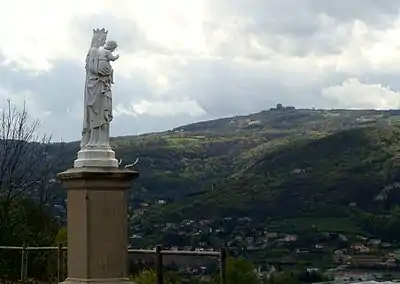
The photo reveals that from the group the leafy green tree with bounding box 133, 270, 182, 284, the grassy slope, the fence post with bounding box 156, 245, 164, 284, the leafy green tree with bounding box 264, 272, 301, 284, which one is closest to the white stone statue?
the fence post with bounding box 156, 245, 164, 284

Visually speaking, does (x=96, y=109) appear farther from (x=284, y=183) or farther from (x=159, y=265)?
(x=284, y=183)

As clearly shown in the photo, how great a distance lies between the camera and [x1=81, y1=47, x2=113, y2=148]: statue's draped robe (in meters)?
10.4

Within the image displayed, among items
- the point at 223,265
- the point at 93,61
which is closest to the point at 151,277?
the point at 223,265

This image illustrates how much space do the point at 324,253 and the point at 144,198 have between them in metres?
43.2

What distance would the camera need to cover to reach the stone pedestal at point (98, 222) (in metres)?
9.91

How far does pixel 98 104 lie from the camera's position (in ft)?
34.1

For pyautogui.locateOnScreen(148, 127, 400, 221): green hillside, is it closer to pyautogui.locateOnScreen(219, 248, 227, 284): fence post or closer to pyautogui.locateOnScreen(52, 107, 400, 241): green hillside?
pyautogui.locateOnScreen(52, 107, 400, 241): green hillside

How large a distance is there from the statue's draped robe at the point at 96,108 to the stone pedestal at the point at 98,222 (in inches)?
20.9

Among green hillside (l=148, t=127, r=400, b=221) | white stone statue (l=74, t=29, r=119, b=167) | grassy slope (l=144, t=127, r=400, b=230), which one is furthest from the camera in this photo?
green hillside (l=148, t=127, r=400, b=221)

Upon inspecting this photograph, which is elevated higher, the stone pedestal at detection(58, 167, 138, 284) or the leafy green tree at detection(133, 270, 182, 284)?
the stone pedestal at detection(58, 167, 138, 284)

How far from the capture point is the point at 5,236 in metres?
22.2

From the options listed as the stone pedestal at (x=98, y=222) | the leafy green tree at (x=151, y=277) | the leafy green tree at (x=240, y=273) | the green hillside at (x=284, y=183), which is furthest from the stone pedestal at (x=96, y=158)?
the green hillside at (x=284, y=183)

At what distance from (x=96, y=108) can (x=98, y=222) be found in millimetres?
1454

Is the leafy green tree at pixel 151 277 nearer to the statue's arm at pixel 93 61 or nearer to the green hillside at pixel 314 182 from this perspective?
the statue's arm at pixel 93 61
